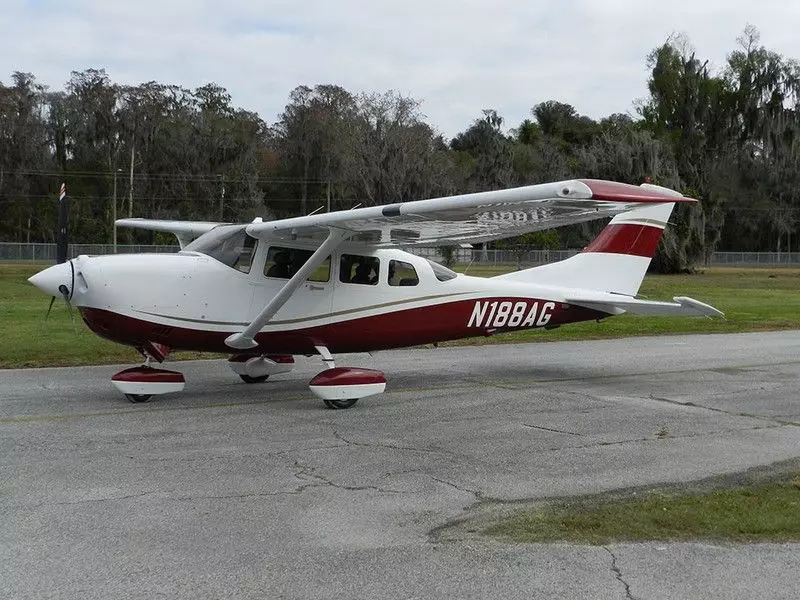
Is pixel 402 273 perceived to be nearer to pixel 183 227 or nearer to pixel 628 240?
pixel 183 227

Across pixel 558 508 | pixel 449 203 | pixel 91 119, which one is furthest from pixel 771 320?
pixel 91 119

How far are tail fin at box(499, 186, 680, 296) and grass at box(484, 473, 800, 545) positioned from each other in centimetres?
698

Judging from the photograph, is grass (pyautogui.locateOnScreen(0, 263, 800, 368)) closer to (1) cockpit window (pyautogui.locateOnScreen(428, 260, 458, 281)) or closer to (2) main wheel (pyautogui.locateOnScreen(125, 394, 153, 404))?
(2) main wheel (pyautogui.locateOnScreen(125, 394, 153, 404))

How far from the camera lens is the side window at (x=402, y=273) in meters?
11.7

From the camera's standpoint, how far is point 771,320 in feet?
76.4

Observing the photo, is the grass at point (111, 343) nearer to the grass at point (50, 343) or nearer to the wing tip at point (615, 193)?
the grass at point (50, 343)

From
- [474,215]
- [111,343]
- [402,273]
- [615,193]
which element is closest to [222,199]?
[111,343]

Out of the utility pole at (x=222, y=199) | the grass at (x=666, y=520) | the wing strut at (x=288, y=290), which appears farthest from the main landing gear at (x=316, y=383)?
the utility pole at (x=222, y=199)

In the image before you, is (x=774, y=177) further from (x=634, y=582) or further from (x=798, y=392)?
(x=634, y=582)

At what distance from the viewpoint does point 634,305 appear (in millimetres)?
12734

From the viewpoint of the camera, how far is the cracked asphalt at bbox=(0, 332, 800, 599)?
15.4ft

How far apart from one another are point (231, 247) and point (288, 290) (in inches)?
44.0

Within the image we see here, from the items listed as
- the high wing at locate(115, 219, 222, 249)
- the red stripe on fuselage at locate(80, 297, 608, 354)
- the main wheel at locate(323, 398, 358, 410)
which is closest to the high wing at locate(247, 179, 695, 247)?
the red stripe on fuselage at locate(80, 297, 608, 354)

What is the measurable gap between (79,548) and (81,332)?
1338 cm
